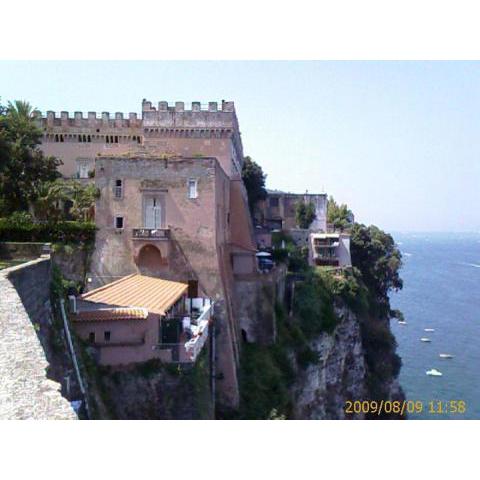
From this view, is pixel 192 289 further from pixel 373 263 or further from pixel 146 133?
pixel 373 263

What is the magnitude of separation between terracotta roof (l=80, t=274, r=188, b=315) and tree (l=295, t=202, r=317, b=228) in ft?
88.5

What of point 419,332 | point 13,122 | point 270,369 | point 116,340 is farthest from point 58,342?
point 419,332

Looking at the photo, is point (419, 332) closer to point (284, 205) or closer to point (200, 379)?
point (284, 205)

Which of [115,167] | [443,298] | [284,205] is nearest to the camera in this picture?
[115,167]

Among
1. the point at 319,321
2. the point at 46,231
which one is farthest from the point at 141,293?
the point at 319,321

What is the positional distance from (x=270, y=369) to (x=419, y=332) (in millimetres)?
36572

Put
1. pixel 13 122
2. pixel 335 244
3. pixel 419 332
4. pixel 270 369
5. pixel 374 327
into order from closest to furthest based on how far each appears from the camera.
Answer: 1. pixel 270 369
2. pixel 13 122
3. pixel 374 327
4. pixel 335 244
5. pixel 419 332

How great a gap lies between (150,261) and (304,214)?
88.4 ft

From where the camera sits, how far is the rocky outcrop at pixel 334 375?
26062 millimetres

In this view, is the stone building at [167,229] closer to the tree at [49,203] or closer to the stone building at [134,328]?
the tree at [49,203]

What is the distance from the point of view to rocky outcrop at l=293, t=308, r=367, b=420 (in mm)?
26062

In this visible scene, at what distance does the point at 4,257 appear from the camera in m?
16.4

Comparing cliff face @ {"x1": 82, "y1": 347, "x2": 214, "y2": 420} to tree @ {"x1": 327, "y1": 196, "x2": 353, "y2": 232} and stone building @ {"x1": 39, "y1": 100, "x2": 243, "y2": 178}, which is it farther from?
tree @ {"x1": 327, "y1": 196, "x2": 353, "y2": 232}

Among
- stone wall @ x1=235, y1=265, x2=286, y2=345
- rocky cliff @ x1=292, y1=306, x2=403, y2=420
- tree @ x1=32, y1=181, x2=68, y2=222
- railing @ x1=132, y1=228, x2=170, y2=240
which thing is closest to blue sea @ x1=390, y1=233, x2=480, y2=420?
rocky cliff @ x1=292, y1=306, x2=403, y2=420
